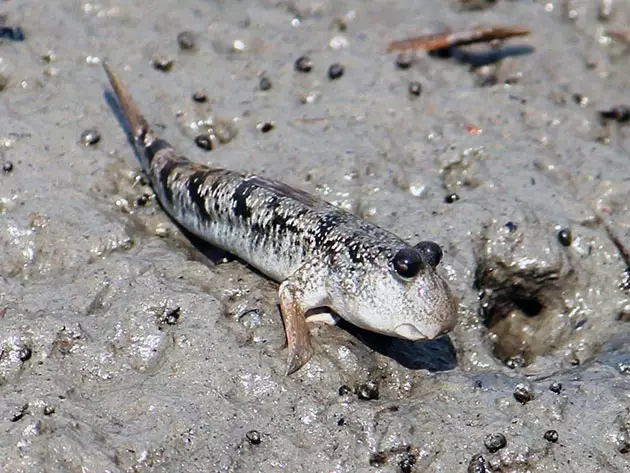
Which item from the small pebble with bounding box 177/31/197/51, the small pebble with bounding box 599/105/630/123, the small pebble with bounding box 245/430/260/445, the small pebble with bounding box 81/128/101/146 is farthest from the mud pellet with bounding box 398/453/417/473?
the small pebble with bounding box 177/31/197/51

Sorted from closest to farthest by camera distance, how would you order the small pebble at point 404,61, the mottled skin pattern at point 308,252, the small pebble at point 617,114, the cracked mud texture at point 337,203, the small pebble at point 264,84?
the cracked mud texture at point 337,203 < the mottled skin pattern at point 308,252 < the small pebble at point 264,84 < the small pebble at point 617,114 < the small pebble at point 404,61

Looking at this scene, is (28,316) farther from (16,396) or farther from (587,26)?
(587,26)

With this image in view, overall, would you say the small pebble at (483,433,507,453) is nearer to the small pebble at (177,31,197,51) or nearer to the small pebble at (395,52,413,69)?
the small pebble at (395,52,413,69)

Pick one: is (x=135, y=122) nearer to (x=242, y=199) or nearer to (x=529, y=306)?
(x=242, y=199)

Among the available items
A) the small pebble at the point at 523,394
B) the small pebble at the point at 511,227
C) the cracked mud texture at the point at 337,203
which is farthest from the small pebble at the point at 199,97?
the small pebble at the point at 523,394

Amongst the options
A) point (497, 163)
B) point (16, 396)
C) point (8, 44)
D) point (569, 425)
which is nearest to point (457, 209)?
point (497, 163)

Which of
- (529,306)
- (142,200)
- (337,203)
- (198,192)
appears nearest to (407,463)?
(529,306)

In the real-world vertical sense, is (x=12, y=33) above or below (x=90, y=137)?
above

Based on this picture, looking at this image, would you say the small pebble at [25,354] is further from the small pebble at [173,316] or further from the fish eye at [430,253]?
the fish eye at [430,253]
